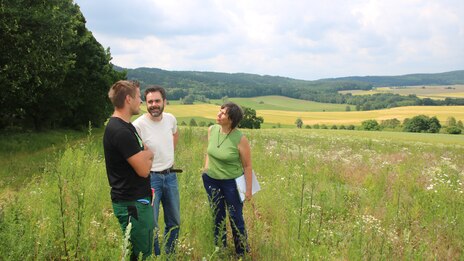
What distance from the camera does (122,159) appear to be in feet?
11.8

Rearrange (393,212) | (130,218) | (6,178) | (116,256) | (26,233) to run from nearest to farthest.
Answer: (116,256), (130,218), (26,233), (393,212), (6,178)

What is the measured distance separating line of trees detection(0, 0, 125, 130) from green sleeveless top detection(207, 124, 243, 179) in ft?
38.1

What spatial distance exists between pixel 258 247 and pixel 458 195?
14.2ft

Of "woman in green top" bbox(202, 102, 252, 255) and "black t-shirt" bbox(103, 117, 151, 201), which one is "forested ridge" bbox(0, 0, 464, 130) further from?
"black t-shirt" bbox(103, 117, 151, 201)

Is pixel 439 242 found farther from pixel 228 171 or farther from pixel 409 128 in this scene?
pixel 409 128

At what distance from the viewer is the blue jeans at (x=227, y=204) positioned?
482 cm

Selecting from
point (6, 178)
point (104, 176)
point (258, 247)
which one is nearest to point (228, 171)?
point (258, 247)

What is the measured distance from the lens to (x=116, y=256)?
3240 millimetres

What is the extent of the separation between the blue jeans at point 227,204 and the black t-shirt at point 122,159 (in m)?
1.33

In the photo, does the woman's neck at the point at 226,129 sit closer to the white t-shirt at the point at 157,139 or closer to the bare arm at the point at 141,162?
the white t-shirt at the point at 157,139

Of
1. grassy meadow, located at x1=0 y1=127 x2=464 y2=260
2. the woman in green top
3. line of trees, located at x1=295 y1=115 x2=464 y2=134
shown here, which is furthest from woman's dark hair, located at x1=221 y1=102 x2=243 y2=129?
line of trees, located at x1=295 y1=115 x2=464 y2=134

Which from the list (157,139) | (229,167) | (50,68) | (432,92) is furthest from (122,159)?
(432,92)

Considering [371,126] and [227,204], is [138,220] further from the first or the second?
[371,126]

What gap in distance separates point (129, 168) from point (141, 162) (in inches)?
8.3
